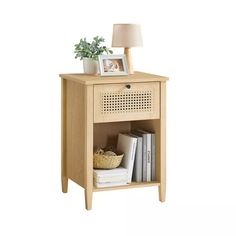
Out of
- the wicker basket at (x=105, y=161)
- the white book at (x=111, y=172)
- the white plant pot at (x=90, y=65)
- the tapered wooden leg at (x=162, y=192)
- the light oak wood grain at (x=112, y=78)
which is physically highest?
the white plant pot at (x=90, y=65)

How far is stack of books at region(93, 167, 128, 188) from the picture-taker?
20.0 feet

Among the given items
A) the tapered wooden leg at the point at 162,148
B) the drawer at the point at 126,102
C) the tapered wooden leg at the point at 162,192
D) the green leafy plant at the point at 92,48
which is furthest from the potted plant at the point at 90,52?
the tapered wooden leg at the point at 162,192

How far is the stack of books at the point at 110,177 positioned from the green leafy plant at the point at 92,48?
806 millimetres

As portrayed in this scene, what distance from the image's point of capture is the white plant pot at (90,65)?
20.4ft

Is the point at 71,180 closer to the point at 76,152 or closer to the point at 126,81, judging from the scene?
the point at 76,152

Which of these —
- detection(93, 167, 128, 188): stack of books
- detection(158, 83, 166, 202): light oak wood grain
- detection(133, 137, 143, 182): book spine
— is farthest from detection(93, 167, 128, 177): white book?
detection(158, 83, 166, 202): light oak wood grain

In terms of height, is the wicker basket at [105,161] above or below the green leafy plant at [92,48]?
below

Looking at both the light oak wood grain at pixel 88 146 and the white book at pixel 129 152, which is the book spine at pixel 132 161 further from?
the light oak wood grain at pixel 88 146

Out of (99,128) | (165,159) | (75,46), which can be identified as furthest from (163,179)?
(75,46)

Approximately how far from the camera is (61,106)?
639 centimetres

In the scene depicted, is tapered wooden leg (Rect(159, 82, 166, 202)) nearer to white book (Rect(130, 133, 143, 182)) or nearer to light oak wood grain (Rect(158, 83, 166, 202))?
light oak wood grain (Rect(158, 83, 166, 202))

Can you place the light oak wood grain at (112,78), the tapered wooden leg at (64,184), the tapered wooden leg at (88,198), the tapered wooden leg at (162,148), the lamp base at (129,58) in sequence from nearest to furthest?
the light oak wood grain at (112,78), the tapered wooden leg at (88,198), the tapered wooden leg at (162,148), the lamp base at (129,58), the tapered wooden leg at (64,184)

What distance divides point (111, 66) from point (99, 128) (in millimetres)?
539

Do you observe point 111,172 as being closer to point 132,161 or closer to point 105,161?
point 105,161
